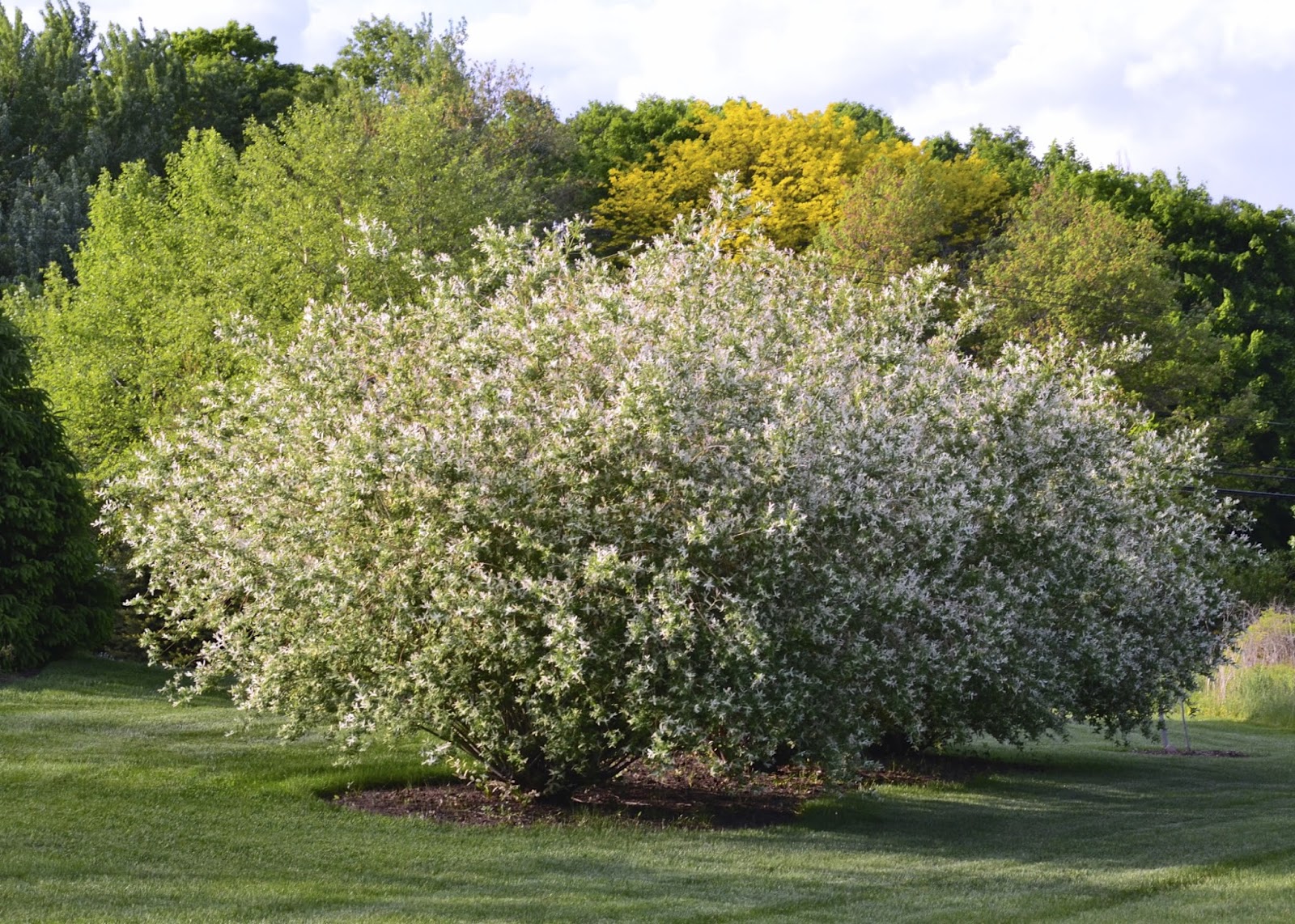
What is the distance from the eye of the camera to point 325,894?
10.0 m

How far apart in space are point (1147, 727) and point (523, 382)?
10138 millimetres

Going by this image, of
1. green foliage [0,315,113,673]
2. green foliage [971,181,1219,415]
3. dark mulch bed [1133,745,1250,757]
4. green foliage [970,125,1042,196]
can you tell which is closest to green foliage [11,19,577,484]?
green foliage [0,315,113,673]

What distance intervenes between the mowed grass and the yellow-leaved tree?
3324 centimetres

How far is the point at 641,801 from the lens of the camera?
14773mm

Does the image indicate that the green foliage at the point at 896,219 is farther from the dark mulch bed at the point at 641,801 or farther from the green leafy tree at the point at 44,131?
the dark mulch bed at the point at 641,801

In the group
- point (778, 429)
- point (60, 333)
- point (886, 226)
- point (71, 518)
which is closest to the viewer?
point (778, 429)

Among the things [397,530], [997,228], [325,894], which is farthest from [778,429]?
[997,228]

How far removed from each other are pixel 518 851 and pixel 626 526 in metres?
2.81

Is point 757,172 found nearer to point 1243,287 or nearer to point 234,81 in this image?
point 1243,287

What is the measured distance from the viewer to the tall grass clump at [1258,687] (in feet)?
97.5

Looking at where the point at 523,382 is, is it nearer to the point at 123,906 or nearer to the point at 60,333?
the point at 123,906

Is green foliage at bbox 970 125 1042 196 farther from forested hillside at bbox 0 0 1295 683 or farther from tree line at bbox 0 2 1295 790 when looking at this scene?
tree line at bbox 0 2 1295 790

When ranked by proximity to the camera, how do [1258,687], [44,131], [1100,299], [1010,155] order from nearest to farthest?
1. [1258,687]
2. [1100,299]
3. [44,131]
4. [1010,155]

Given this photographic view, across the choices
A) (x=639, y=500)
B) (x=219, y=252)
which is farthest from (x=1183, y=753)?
(x=219, y=252)
